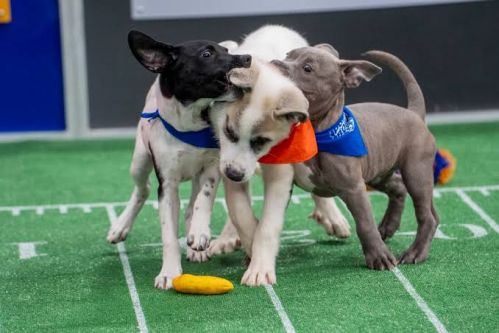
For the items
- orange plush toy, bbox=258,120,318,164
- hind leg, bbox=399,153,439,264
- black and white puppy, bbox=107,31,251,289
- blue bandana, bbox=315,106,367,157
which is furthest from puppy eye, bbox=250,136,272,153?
hind leg, bbox=399,153,439,264

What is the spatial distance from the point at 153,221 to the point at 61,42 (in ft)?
10.2

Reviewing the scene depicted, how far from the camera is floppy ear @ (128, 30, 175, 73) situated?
564 centimetres

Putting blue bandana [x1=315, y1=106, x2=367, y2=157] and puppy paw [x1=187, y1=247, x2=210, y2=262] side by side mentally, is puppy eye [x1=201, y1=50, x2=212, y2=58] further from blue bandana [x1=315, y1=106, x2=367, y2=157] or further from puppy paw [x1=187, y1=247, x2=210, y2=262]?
puppy paw [x1=187, y1=247, x2=210, y2=262]

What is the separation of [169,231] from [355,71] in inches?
51.0

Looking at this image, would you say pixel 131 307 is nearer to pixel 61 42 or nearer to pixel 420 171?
pixel 420 171

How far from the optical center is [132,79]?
10062 millimetres

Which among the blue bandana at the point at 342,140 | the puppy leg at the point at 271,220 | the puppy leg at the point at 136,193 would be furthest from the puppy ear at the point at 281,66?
the puppy leg at the point at 136,193

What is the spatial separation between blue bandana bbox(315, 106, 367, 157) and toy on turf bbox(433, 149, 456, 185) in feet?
7.49

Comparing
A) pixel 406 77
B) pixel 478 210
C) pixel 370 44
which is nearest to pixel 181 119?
pixel 406 77

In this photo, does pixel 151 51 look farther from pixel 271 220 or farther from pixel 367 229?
pixel 367 229

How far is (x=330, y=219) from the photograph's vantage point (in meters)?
6.84

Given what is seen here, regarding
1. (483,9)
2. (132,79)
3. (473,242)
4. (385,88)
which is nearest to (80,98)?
(132,79)

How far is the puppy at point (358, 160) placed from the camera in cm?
573

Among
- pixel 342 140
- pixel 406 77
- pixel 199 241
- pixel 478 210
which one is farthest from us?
pixel 478 210
